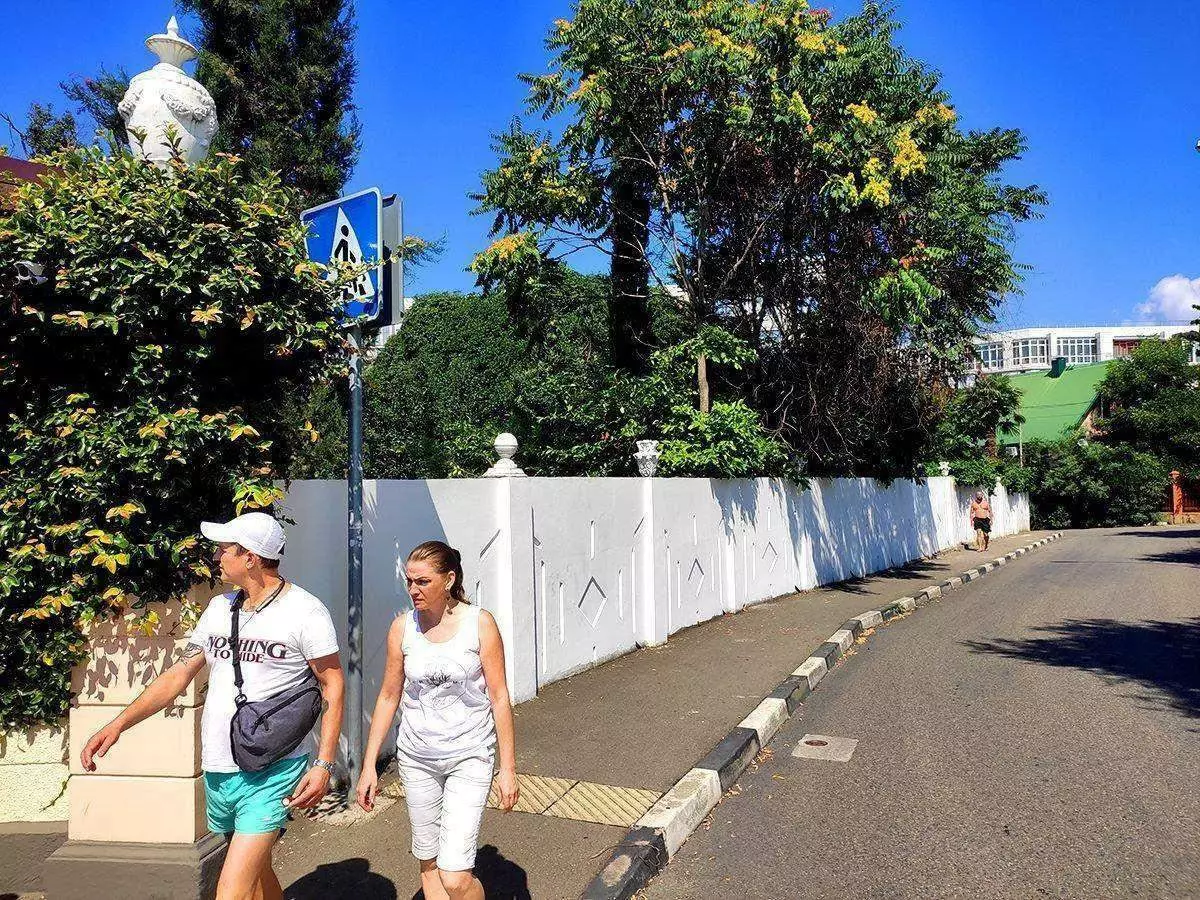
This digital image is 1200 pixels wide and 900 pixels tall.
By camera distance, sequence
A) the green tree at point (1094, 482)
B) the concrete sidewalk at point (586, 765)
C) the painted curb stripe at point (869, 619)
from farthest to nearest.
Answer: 1. the green tree at point (1094, 482)
2. the painted curb stripe at point (869, 619)
3. the concrete sidewalk at point (586, 765)

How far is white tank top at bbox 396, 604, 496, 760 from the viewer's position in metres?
3.13

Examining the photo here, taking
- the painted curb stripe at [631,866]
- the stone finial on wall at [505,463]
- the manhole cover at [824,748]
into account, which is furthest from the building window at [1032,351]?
the painted curb stripe at [631,866]

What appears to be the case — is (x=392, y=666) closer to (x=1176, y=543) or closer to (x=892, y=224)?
(x=892, y=224)

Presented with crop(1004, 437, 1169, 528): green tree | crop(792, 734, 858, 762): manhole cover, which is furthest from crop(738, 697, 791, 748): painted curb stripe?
crop(1004, 437, 1169, 528): green tree

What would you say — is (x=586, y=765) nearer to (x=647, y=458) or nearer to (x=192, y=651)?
(x=192, y=651)

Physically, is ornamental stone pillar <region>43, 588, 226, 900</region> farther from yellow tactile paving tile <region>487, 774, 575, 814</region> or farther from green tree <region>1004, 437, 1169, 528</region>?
green tree <region>1004, 437, 1169, 528</region>

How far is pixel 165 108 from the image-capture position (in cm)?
436

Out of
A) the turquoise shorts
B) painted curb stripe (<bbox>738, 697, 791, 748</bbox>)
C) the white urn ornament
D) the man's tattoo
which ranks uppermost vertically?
the white urn ornament

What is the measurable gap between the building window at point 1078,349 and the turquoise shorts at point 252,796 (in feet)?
318

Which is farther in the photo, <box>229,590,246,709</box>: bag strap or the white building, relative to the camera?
the white building

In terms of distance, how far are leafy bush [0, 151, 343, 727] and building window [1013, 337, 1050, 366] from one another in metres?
93.8

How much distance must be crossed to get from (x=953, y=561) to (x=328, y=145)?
18379 mm

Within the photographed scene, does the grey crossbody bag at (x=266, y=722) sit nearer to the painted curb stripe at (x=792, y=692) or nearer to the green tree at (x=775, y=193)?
the painted curb stripe at (x=792, y=692)

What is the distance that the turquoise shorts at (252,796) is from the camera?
2.93 m
